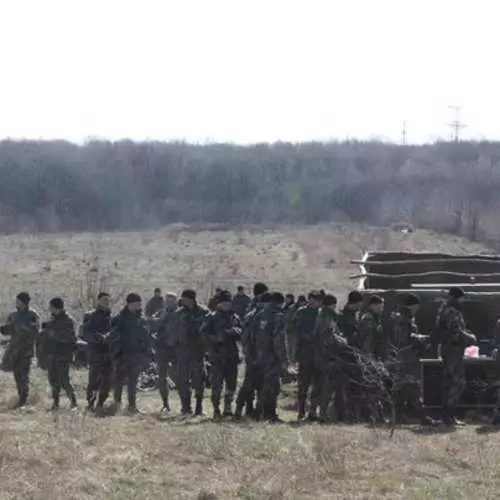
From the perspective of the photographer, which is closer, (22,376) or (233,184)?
(22,376)

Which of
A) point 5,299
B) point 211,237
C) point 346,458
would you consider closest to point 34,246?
point 211,237

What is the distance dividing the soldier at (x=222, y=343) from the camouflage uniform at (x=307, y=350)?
0.82 meters

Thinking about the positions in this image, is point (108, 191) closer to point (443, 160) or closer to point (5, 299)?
point (443, 160)

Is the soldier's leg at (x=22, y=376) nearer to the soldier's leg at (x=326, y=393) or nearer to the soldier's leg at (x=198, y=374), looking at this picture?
the soldier's leg at (x=198, y=374)

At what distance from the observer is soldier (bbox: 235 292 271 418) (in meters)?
13.4

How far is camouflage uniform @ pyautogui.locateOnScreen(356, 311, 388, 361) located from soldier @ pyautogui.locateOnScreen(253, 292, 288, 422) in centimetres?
98

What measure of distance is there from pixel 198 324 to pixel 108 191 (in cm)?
8850

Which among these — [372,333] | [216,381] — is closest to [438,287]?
[372,333]

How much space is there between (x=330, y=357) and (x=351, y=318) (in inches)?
25.4

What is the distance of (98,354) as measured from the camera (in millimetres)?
14266

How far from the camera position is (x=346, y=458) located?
10.3 meters

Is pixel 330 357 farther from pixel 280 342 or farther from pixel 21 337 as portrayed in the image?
pixel 21 337

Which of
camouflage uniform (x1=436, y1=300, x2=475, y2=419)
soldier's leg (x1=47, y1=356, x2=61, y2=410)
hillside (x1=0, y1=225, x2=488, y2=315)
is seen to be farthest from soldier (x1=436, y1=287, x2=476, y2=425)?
hillside (x1=0, y1=225, x2=488, y2=315)

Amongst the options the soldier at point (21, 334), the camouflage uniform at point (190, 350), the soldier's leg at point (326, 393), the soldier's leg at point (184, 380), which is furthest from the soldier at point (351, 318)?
the soldier at point (21, 334)
